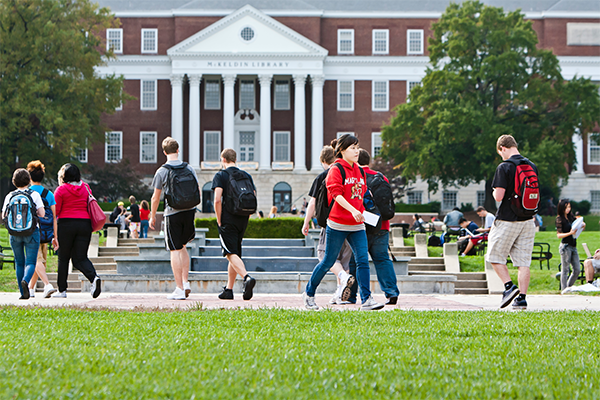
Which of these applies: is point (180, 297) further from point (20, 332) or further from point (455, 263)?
point (455, 263)

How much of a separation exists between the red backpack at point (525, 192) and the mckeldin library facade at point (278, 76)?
143 feet

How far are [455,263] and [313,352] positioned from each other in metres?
11.9

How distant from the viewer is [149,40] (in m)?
54.6

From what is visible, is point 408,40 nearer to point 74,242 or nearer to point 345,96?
point 345,96

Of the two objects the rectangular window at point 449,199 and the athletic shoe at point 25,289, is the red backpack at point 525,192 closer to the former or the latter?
the athletic shoe at point 25,289

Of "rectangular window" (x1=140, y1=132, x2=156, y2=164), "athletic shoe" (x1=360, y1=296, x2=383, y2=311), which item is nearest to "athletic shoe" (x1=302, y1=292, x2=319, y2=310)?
"athletic shoe" (x1=360, y1=296, x2=383, y2=311)

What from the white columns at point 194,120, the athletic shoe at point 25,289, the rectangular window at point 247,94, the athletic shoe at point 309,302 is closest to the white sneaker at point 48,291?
the athletic shoe at point 25,289

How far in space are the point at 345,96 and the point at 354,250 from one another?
155ft

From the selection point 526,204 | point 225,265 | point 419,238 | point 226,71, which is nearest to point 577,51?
point 226,71

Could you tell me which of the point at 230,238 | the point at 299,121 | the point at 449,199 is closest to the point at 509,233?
the point at 230,238

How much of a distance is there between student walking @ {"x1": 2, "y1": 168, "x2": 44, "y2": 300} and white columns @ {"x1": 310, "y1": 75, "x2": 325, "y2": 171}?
42.9m

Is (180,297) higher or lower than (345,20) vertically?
lower

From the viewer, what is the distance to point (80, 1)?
39.3 metres

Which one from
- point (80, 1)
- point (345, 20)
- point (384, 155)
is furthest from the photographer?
point (345, 20)
